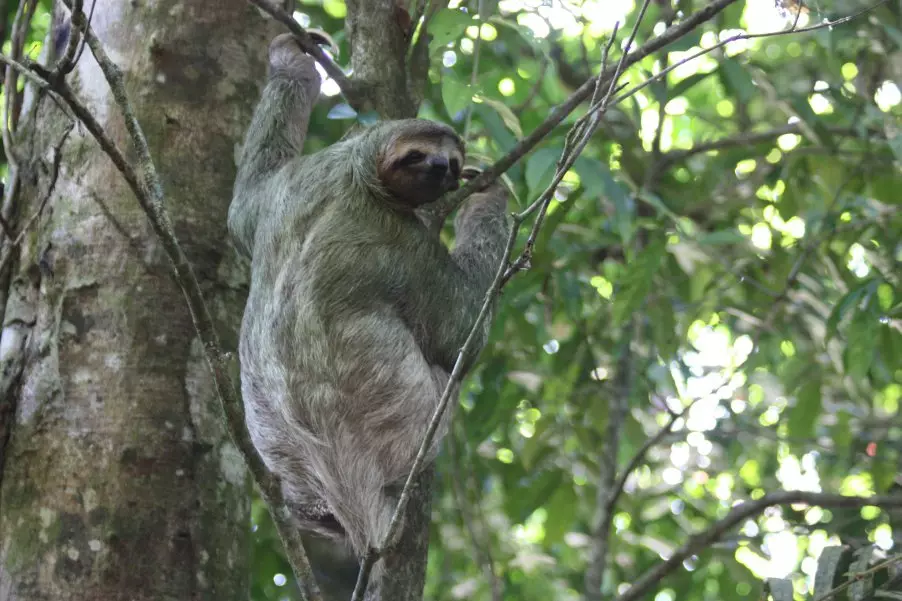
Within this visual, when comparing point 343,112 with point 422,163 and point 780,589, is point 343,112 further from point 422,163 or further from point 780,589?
point 780,589

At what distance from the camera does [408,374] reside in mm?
4641

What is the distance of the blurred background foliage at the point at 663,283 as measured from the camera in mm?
6109

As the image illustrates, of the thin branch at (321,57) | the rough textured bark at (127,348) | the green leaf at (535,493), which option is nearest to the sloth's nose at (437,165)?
the thin branch at (321,57)

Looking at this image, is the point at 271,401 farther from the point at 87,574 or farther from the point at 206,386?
the point at 87,574

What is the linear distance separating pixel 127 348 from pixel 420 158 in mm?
1631

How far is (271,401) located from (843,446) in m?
5.02

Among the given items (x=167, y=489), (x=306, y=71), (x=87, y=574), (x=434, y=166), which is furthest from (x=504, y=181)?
(x=87, y=574)

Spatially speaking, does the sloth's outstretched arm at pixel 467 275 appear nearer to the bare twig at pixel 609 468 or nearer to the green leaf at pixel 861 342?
the bare twig at pixel 609 468

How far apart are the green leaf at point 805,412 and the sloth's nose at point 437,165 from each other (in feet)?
12.8

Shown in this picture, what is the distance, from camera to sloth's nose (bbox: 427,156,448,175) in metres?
4.73

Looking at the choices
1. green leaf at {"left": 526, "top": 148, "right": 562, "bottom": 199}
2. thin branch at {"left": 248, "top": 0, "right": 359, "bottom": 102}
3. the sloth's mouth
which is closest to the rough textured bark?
the sloth's mouth

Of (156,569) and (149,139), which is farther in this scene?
(149,139)

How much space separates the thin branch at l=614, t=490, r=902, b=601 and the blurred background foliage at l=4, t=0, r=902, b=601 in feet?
0.76

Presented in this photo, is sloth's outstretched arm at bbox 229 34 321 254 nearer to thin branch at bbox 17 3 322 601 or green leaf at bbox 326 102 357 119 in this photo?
green leaf at bbox 326 102 357 119
